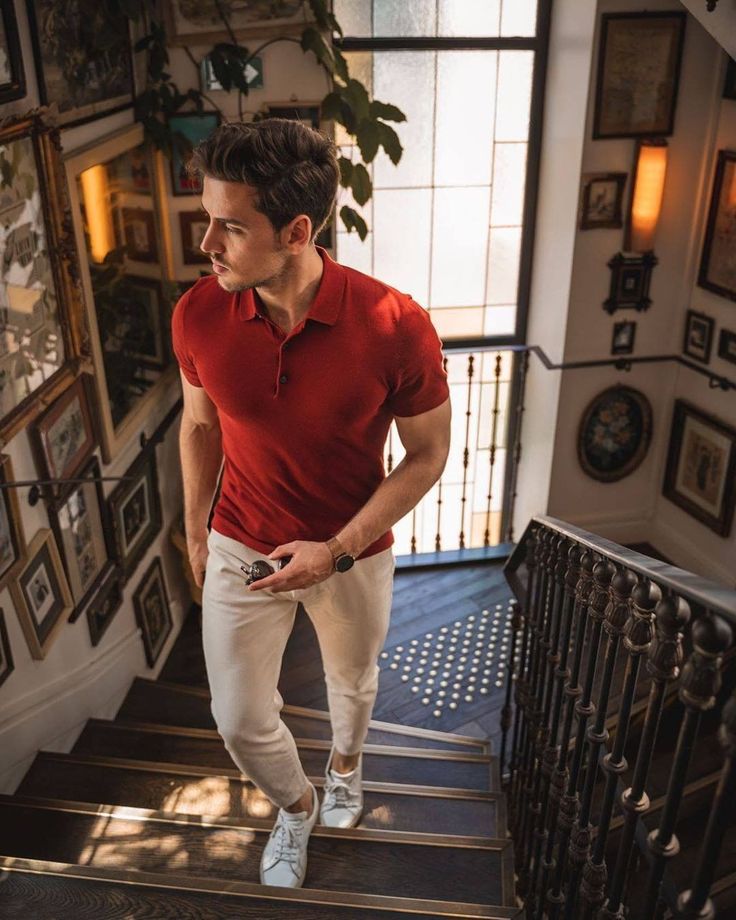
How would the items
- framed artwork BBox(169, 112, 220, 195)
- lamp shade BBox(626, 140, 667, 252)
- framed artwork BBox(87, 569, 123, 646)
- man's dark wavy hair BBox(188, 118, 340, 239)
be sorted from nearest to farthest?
1. man's dark wavy hair BBox(188, 118, 340, 239)
2. framed artwork BBox(87, 569, 123, 646)
3. framed artwork BBox(169, 112, 220, 195)
4. lamp shade BBox(626, 140, 667, 252)

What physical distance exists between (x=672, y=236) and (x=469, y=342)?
1.13 metres

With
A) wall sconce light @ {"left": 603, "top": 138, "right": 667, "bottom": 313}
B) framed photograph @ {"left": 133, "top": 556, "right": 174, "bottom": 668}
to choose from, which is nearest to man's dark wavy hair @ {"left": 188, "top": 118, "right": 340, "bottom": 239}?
framed photograph @ {"left": 133, "top": 556, "right": 174, "bottom": 668}

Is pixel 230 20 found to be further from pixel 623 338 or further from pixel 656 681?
pixel 656 681

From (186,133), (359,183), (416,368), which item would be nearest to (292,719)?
(416,368)

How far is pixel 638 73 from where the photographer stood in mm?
3848

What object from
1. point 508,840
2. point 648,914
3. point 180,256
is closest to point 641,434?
point 180,256

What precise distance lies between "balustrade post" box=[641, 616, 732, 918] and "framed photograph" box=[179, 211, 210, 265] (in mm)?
3176

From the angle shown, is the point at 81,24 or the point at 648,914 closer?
the point at 648,914

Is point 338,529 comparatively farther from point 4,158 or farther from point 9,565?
point 4,158

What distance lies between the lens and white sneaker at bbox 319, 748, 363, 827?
2.35 meters

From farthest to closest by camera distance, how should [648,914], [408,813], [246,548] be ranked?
[408,813] < [246,548] < [648,914]

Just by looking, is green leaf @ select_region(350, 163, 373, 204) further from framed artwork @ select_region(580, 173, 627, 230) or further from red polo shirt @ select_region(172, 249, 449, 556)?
red polo shirt @ select_region(172, 249, 449, 556)

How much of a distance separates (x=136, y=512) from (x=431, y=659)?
145cm

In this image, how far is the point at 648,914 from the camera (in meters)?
1.29
